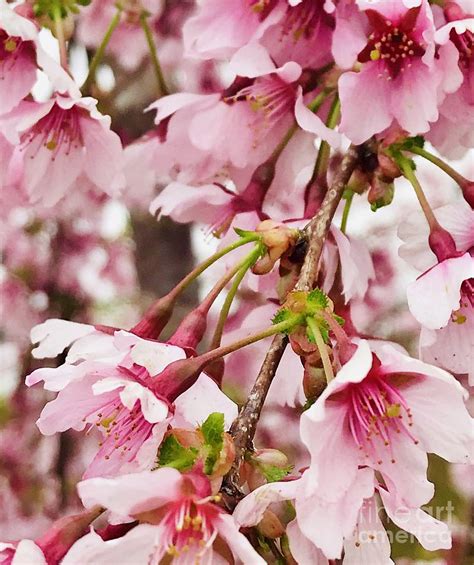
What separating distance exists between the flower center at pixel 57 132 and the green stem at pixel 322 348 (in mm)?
634

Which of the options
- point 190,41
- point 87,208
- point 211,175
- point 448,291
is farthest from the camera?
point 87,208

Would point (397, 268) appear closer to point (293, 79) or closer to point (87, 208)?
point (87, 208)

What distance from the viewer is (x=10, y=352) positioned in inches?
149

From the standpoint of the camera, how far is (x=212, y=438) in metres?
→ 0.79

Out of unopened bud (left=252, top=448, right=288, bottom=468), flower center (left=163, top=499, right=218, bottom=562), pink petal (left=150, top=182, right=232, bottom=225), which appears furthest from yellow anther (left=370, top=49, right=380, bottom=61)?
flower center (left=163, top=499, right=218, bottom=562)

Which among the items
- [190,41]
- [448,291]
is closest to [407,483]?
[448,291]

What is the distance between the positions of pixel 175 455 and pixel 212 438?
0.14ft

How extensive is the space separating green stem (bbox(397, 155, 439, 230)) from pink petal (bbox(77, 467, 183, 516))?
0.54 m

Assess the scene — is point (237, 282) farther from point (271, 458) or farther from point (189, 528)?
point (189, 528)

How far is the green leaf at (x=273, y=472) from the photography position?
2.72 feet

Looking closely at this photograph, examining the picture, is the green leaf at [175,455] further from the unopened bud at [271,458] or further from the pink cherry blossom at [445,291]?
the pink cherry blossom at [445,291]

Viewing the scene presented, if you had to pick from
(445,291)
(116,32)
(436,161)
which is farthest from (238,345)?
(116,32)

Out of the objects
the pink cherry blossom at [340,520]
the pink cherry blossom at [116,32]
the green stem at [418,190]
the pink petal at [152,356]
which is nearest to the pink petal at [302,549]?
the pink cherry blossom at [340,520]

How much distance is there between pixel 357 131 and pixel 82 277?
8.56 feet
